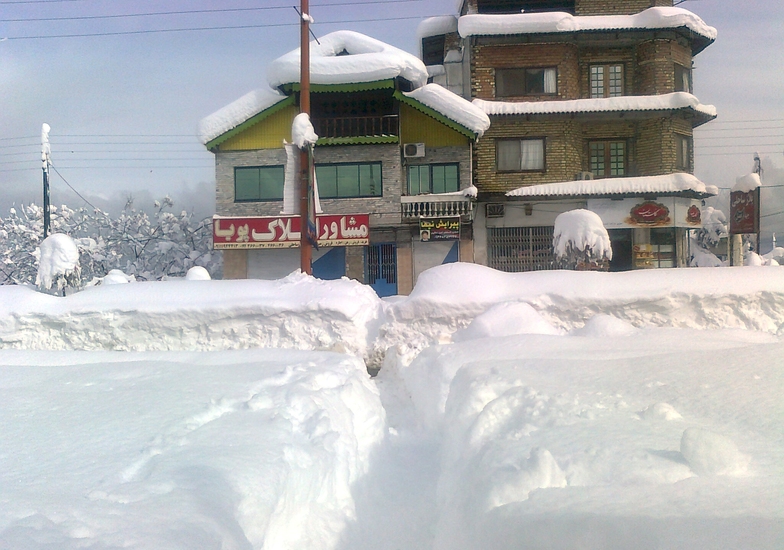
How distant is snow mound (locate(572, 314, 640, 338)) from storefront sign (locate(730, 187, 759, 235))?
13.3 m

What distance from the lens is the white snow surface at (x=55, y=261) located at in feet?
34.7

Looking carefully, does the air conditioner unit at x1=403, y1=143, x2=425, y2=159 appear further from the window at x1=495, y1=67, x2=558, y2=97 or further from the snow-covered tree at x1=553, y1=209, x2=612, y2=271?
the snow-covered tree at x1=553, y1=209, x2=612, y2=271

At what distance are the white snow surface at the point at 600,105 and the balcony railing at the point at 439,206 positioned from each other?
148 inches

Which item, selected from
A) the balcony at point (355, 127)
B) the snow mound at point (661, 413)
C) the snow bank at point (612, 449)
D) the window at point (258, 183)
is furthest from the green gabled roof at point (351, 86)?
the snow mound at point (661, 413)

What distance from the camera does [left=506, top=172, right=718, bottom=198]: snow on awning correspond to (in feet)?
64.8

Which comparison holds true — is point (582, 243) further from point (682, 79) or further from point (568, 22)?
point (682, 79)

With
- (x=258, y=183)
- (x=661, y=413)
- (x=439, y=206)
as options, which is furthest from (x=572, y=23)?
(x=661, y=413)

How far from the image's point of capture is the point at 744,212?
18.3m

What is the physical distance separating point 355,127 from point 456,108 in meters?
3.67

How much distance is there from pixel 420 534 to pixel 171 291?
269 inches

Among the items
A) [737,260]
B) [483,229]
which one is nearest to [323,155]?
[483,229]

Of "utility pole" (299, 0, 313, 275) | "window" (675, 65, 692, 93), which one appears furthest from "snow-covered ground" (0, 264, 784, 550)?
"window" (675, 65, 692, 93)

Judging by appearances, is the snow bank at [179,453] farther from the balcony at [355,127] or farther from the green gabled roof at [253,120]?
the balcony at [355,127]

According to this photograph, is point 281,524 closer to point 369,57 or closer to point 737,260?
point 369,57
